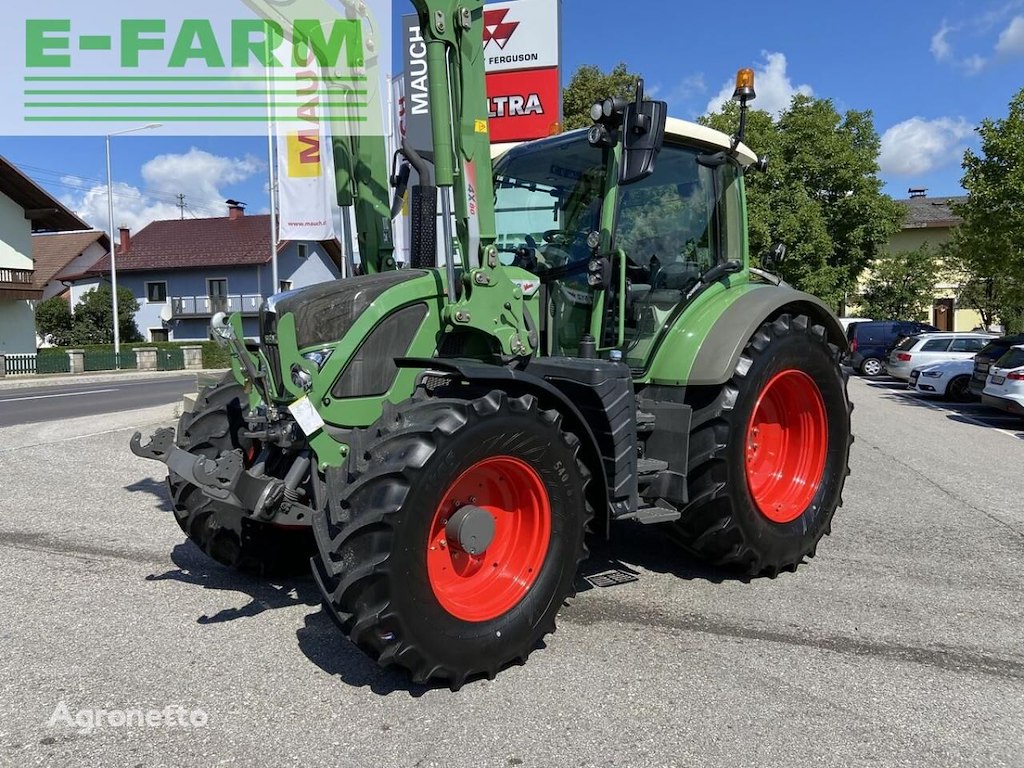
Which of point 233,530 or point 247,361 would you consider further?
point 233,530

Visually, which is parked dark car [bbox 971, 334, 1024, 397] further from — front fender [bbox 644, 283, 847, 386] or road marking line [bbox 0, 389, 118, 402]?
road marking line [bbox 0, 389, 118, 402]

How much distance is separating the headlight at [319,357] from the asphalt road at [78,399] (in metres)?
11.1

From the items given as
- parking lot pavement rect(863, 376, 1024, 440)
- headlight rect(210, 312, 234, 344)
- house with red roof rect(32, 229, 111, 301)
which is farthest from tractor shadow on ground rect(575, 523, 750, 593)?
house with red roof rect(32, 229, 111, 301)

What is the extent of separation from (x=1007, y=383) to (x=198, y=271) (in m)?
41.8

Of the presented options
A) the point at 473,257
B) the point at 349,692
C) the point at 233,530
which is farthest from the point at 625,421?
the point at 233,530

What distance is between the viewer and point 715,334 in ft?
14.9

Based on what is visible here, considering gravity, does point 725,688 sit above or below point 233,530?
below

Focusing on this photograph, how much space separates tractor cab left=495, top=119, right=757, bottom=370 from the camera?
4512 mm

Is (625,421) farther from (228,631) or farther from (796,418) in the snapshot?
(228,631)

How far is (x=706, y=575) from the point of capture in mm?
4746

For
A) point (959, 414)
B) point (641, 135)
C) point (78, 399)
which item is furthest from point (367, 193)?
point (78, 399)

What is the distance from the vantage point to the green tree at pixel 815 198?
77.1 feet

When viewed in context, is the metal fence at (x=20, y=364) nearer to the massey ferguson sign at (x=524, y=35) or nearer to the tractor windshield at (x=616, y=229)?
the massey ferguson sign at (x=524, y=35)

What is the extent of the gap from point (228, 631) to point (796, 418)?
12.2ft
